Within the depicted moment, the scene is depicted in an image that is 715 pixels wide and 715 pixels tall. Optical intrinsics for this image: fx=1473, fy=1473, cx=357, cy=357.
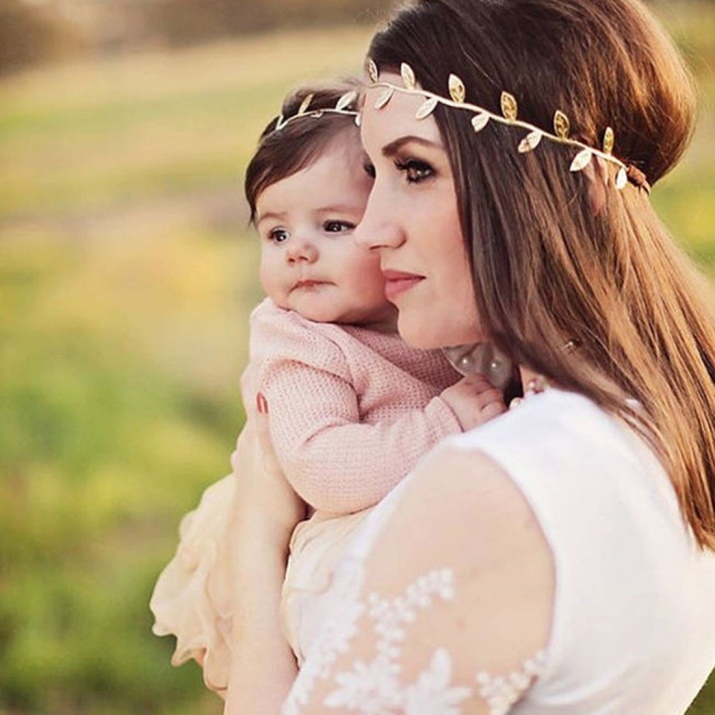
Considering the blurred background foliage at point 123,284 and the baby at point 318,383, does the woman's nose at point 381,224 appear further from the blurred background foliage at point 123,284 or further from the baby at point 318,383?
the blurred background foliage at point 123,284

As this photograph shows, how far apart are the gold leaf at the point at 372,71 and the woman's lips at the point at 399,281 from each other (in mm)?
212

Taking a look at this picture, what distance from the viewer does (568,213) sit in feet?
4.99

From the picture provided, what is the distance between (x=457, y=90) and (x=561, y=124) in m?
0.11

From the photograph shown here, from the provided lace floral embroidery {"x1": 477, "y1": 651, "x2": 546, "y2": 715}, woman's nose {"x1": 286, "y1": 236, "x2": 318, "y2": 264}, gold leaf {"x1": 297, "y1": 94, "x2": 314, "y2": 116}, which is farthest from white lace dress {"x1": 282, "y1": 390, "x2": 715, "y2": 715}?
gold leaf {"x1": 297, "y1": 94, "x2": 314, "y2": 116}

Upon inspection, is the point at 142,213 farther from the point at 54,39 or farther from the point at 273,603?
the point at 273,603

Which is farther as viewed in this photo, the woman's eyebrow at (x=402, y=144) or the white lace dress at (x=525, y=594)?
the woman's eyebrow at (x=402, y=144)

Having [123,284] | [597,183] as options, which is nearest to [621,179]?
[597,183]

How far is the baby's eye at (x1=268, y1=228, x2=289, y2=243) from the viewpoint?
1942mm

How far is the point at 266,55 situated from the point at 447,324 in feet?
11.3

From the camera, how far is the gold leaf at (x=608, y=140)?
156cm

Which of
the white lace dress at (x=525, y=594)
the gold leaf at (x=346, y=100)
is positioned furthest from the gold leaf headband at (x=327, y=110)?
the white lace dress at (x=525, y=594)

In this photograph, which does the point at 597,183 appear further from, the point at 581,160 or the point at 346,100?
the point at 346,100

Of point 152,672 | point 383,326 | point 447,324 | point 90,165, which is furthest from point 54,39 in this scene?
point 447,324

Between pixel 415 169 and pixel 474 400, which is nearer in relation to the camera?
pixel 415 169
